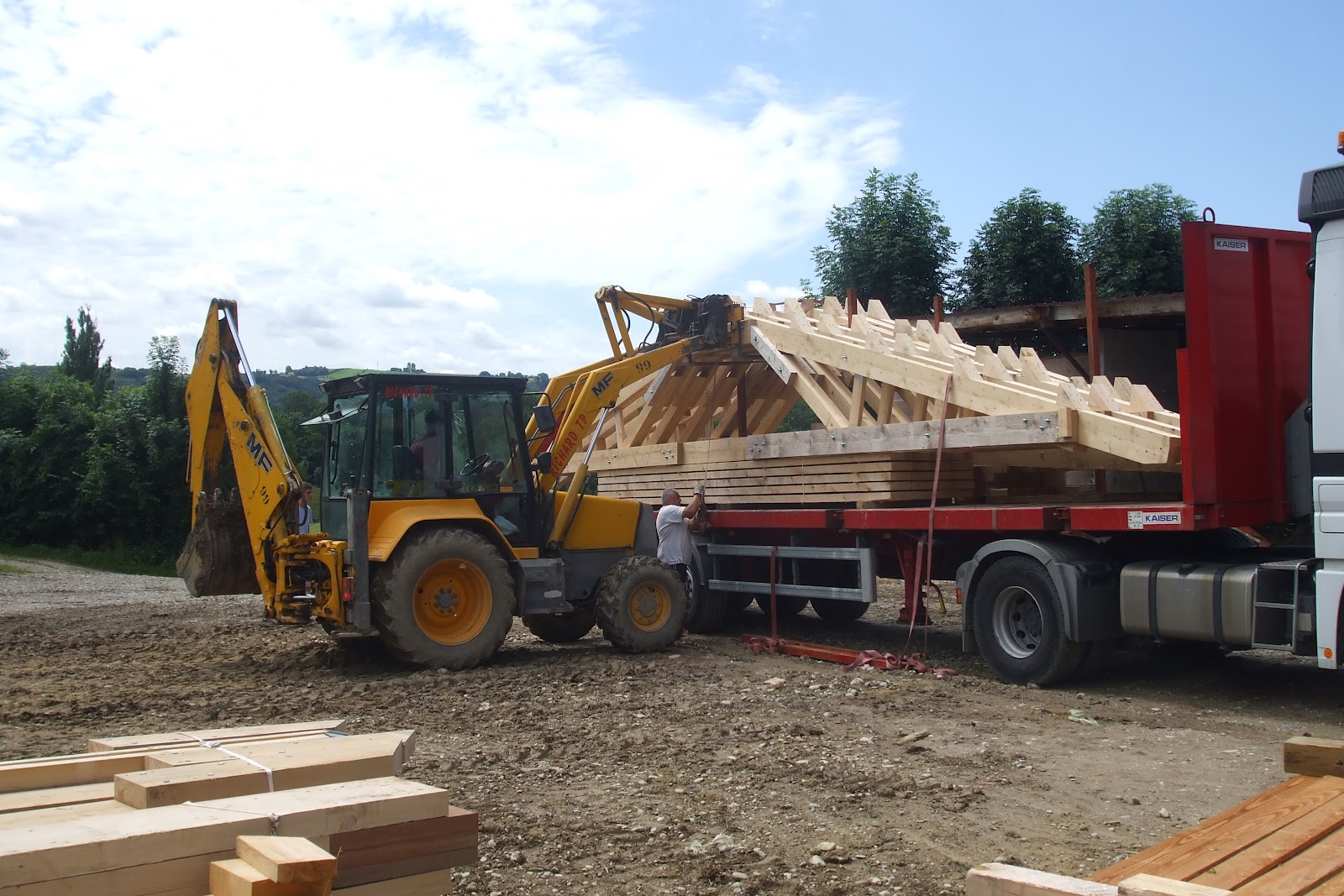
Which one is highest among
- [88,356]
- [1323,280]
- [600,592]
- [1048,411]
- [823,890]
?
[88,356]

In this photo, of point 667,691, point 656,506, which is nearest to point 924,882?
point 667,691

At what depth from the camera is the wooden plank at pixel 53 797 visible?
3.10 m

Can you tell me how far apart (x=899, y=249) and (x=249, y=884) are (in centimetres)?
1939

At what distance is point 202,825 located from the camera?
2.69m

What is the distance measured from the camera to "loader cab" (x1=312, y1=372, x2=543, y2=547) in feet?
32.1

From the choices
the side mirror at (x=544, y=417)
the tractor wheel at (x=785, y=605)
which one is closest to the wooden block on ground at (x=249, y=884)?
the side mirror at (x=544, y=417)

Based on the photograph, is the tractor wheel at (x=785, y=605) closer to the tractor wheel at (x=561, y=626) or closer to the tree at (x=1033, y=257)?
the tractor wheel at (x=561, y=626)

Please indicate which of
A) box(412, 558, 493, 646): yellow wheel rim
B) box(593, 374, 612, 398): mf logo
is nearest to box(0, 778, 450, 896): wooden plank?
box(412, 558, 493, 646): yellow wheel rim

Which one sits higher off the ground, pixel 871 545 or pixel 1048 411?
pixel 1048 411

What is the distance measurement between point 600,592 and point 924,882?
624 centimetres

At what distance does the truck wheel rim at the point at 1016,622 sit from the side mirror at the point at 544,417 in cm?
433

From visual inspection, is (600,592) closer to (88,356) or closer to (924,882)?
(924,882)

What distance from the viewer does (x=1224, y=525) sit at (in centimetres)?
775

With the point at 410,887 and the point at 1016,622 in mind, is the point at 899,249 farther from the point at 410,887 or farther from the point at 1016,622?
the point at 410,887
